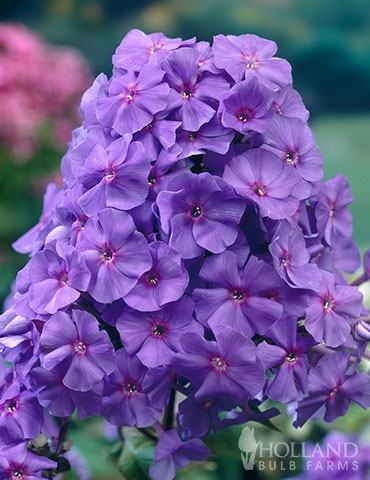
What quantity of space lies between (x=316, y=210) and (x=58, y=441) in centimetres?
28

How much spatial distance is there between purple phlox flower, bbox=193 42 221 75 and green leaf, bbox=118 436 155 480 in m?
0.33

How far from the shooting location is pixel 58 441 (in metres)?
0.56

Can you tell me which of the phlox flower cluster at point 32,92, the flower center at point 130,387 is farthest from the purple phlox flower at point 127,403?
the phlox flower cluster at point 32,92

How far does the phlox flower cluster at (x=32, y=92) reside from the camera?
1.53 m

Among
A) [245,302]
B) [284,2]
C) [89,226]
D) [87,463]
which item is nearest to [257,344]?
[245,302]

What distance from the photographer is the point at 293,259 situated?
496mm

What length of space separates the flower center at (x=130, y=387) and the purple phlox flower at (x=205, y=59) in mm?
241

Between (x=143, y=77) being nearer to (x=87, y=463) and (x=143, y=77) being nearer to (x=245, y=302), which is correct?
(x=245, y=302)

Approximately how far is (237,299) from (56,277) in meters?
0.13

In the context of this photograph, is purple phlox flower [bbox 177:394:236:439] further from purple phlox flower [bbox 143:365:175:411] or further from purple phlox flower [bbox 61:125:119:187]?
purple phlox flower [bbox 61:125:119:187]

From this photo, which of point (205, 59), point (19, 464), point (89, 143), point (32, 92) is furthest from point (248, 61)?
point (32, 92)

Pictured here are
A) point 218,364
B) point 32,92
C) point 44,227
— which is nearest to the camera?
point 218,364

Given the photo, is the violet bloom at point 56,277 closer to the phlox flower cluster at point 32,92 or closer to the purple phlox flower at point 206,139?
the purple phlox flower at point 206,139

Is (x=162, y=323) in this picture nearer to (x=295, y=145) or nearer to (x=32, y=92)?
(x=295, y=145)
